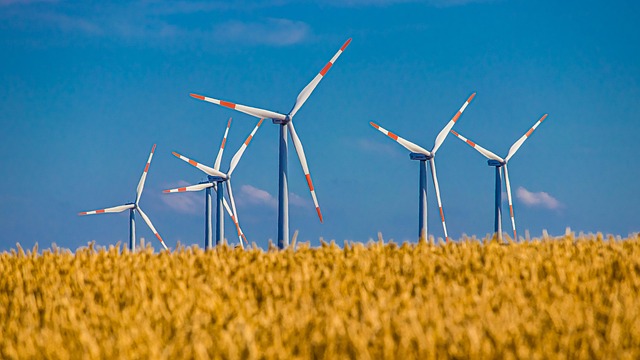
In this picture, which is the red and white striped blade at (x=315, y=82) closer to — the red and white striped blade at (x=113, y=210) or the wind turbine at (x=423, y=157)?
the wind turbine at (x=423, y=157)

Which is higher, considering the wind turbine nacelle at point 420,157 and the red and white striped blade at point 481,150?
the red and white striped blade at point 481,150

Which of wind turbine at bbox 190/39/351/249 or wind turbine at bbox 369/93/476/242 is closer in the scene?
wind turbine at bbox 190/39/351/249

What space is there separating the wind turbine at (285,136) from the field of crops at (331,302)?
919 centimetres

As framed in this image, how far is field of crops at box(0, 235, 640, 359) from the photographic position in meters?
8.70

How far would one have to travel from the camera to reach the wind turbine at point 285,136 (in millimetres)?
25312

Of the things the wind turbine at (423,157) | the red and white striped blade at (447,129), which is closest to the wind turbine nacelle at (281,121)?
the wind turbine at (423,157)

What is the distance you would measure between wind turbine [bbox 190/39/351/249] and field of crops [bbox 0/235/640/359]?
9187 mm

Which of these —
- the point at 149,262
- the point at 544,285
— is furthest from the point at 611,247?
the point at 149,262

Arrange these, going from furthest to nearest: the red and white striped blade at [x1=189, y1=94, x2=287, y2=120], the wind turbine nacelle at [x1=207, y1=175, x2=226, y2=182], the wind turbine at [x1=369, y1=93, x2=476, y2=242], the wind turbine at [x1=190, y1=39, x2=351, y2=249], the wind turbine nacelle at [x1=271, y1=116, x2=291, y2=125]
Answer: the wind turbine nacelle at [x1=207, y1=175, x2=226, y2=182]
the wind turbine at [x1=369, y1=93, x2=476, y2=242]
the wind turbine nacelle at [x1=271, y1=116, x2=291, y2=125]
the red and white striped blade at [x1=189, y1=94, x2=287, y2=120]
the wind turbine at [x1=190, y1=39, x2=351, y2=249]

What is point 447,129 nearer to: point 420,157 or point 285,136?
point 420,157

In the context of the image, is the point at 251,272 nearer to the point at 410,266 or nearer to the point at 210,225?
the point at 410,266

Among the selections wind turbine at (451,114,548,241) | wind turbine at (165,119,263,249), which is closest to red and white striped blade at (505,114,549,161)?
wind turbine at (451,114,548,241)

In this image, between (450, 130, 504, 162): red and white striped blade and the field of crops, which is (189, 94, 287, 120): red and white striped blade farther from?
(450, 130, 504, 162): red and white striped blade

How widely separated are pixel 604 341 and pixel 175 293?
5909 millimetres
